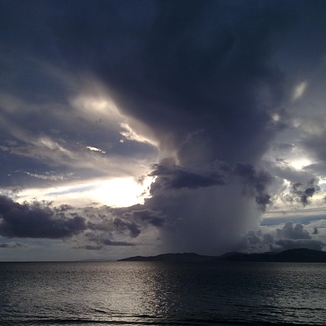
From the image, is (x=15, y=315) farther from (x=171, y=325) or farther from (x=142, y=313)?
(x=171, y=325)

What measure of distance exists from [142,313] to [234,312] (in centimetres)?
2108

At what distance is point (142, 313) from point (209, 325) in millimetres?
17889

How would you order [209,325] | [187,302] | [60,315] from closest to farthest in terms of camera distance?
[209,325] → [60,315] → [187,302]

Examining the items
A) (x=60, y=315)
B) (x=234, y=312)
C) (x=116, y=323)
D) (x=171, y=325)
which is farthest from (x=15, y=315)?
(x=234, y=312)

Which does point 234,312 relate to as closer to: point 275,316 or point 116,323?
point 275,316

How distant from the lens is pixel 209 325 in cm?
5850

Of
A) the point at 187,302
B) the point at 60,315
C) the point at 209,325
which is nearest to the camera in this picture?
the point at 209,325

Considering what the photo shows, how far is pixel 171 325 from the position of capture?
59156 mm

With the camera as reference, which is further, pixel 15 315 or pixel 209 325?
pixel 15 315

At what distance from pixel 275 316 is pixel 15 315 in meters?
57.4

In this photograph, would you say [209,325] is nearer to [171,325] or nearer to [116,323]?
[171,325]

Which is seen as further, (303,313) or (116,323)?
(303,313)

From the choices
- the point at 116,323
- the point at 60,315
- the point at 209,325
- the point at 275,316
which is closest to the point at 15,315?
the point at 60,315

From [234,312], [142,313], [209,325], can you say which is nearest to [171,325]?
[209,325]
